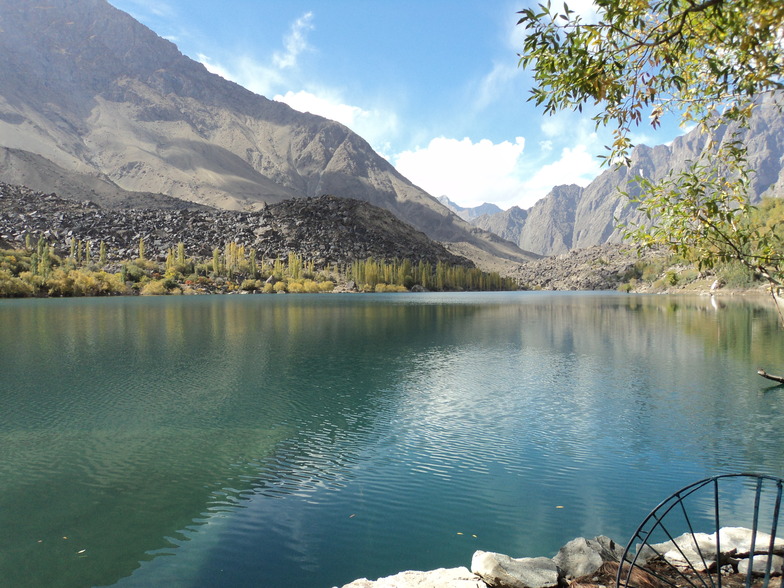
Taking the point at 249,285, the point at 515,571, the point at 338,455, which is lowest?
the point at 338,455

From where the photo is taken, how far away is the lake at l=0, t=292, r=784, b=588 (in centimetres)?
1027

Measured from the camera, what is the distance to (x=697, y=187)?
7.09 metres

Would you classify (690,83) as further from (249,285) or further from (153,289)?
(249,285)

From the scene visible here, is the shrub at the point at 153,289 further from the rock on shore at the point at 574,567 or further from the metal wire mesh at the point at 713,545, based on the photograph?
the rock on shore at the point at 574,567

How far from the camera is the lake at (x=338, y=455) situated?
33.7 ft

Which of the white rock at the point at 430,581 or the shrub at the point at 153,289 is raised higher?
the shrub at the point at 153,289

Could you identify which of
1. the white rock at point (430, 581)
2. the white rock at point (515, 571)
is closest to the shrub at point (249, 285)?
the white rock at point (430, 581)

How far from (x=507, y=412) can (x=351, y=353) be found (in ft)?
61.5

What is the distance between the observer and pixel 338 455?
15.8m

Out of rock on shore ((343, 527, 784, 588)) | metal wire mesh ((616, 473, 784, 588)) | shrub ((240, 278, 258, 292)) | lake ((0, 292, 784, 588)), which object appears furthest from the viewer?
shrub ((240, 278, 258, 292))

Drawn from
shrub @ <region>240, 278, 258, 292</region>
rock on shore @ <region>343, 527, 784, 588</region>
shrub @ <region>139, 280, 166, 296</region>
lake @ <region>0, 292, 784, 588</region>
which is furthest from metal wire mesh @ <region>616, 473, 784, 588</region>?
shrub @ <region>240, 278, 258, 292</region>

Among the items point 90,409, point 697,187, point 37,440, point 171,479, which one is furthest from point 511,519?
point 90,409

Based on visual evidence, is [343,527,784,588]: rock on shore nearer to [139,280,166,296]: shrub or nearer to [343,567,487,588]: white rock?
[343,567,487,588]: white rock

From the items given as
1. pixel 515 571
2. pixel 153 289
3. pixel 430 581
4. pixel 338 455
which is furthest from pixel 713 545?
pixel 153 289
